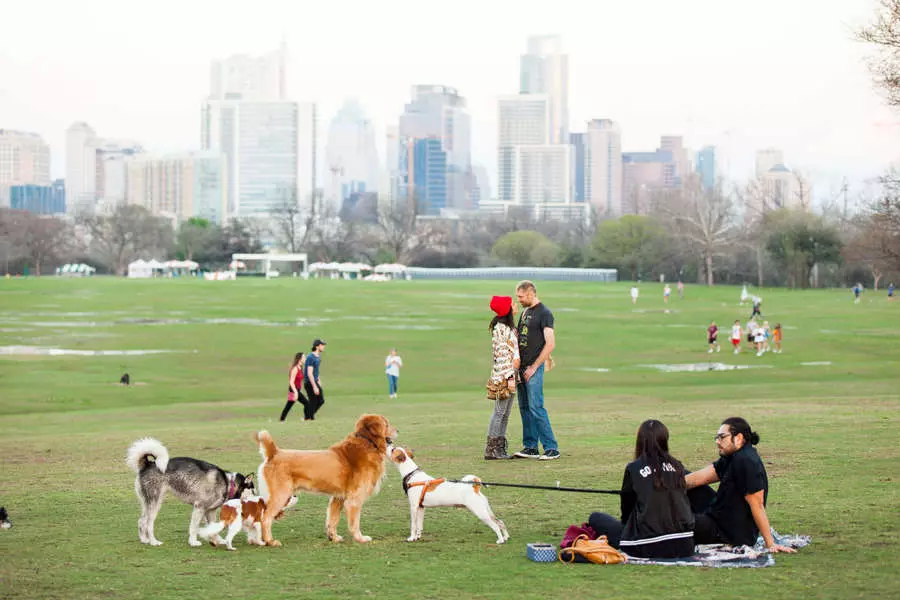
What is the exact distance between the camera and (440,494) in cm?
1071

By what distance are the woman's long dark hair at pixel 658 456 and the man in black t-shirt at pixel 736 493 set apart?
49 cm

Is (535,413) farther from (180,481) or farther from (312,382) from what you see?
(312,382)

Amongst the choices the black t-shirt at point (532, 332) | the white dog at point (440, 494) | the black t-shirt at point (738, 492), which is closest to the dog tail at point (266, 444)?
the white dog at point (440, 494)

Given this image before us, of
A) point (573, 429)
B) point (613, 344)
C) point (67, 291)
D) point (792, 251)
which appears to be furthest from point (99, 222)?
point (573, 429)

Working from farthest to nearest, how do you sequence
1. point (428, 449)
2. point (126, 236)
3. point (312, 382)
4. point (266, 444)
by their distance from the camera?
point (126, 236), point (312, 382), point (428, 449), point (266, 444)

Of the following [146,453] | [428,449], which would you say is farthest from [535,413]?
[146,453]

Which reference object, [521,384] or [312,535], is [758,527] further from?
[521,384]

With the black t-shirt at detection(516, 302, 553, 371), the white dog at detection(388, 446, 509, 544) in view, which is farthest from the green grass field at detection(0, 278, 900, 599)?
the black t-shirt at detection(516, 302, 553, 371)

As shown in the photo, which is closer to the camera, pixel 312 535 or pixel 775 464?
pixel 312 535

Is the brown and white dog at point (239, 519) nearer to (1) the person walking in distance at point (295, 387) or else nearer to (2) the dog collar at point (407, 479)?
(2) the dog collar at point (407, 479)

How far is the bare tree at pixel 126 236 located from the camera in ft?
627

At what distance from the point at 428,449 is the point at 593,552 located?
26.0 ft

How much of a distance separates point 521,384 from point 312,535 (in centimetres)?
492

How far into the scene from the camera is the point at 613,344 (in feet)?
187
